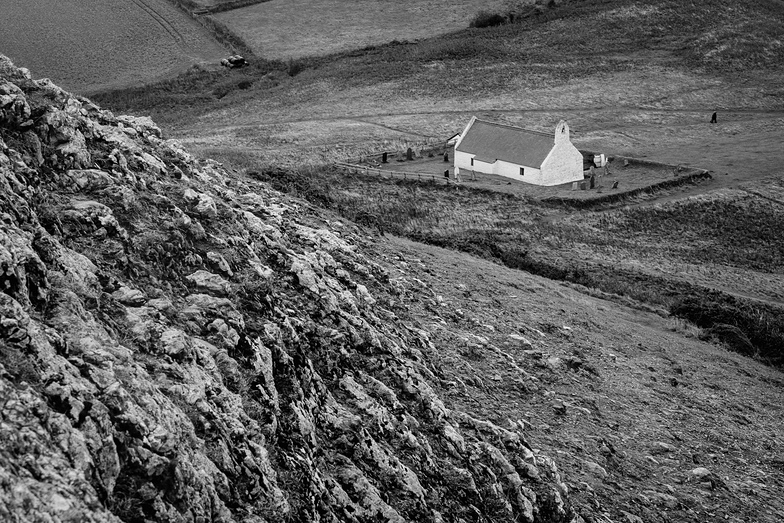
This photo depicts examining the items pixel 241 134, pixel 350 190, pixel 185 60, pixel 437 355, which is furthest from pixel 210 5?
pixel 437 355

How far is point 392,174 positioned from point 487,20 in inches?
2045

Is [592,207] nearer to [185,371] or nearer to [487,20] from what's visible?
[185,371]

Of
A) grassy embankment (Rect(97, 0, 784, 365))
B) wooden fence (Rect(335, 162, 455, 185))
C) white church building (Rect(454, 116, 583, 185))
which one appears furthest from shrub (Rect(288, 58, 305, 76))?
wooden fence (Rect(335, 162, 455, 185))

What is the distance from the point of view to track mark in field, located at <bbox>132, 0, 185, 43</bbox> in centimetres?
9810

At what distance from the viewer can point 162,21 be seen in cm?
10244

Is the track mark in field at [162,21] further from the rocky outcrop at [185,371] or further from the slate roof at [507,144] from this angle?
the rocky outcrop at [185,371]

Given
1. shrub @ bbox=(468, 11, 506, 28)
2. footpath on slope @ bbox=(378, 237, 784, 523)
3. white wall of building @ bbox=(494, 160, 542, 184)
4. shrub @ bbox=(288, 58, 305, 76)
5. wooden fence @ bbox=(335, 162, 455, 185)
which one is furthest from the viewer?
shrub @ bbox=(468, 11, 506, 28)

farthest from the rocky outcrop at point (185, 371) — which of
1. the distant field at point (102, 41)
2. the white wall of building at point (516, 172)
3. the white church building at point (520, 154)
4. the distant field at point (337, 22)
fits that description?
the distant field at point (337, 22)

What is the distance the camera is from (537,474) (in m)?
17.8

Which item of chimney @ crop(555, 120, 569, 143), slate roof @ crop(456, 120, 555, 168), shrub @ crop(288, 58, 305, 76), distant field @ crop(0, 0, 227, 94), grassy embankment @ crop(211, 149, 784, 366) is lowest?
grassy embankment @ crop(211, 149, 784, 366)

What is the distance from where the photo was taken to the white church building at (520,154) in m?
59.9

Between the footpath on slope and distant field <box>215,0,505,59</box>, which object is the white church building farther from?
distant field <box>215,0,505,59</box>

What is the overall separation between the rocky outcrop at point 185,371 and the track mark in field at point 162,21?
8153 cm

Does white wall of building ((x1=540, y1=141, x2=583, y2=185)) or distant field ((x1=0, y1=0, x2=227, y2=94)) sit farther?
distant field ((x1=0, y1=0, x2=227, y2=94))
